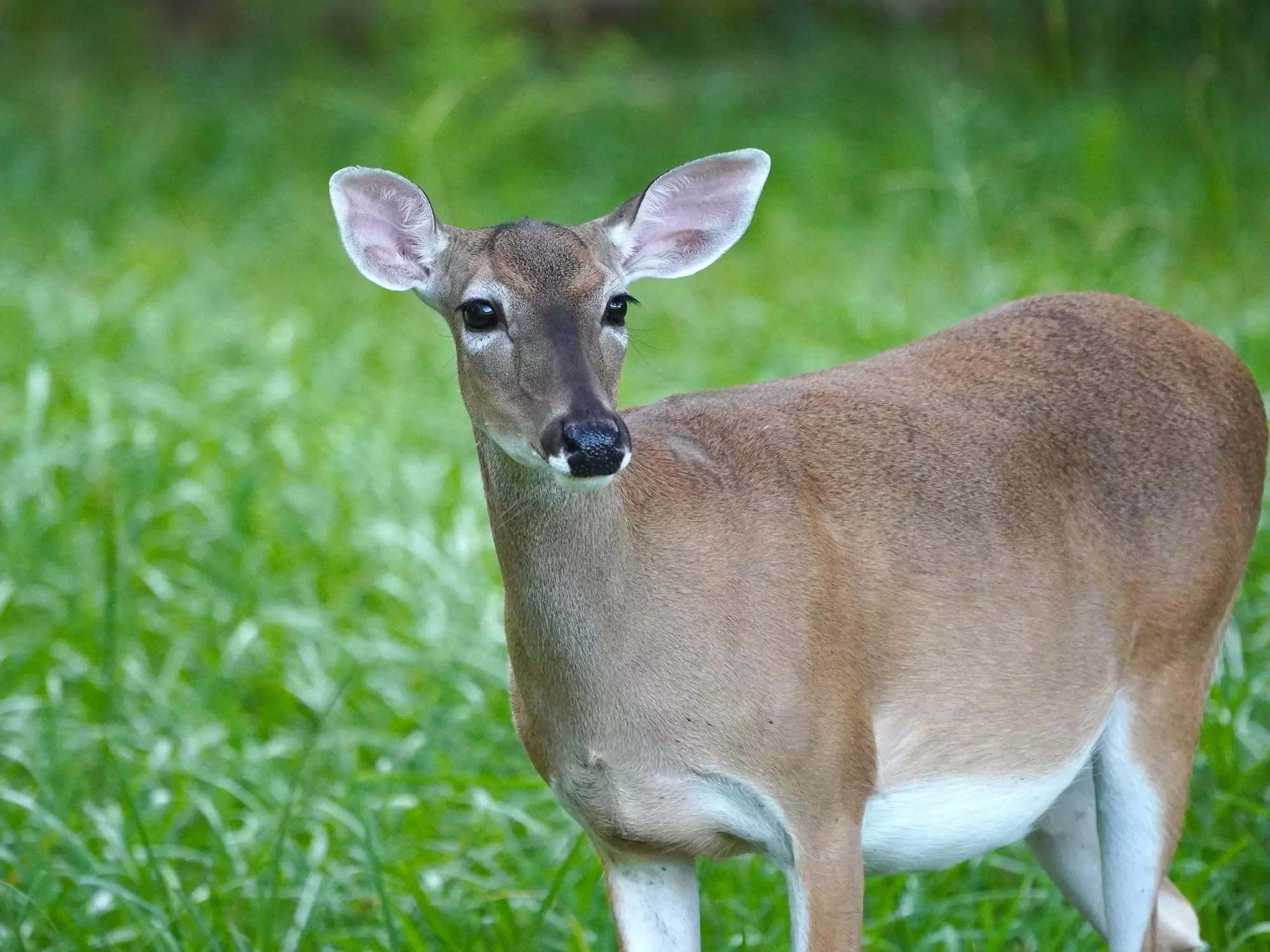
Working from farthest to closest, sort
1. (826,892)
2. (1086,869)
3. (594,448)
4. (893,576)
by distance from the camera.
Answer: (1086,869), (893,576), (826,892), (594,448)

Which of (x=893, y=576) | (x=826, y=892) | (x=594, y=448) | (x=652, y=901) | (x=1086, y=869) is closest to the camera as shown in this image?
(x=594, y=448)

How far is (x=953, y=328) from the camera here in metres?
3.75

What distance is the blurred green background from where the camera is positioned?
4.34 meters

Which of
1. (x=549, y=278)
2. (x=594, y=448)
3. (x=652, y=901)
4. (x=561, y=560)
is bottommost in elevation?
(x=652, y=901)

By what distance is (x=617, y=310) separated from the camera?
10.4 feet

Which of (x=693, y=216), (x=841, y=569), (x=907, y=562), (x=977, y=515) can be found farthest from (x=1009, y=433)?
(x=693, y=216)

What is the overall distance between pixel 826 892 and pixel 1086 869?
1.04 meters

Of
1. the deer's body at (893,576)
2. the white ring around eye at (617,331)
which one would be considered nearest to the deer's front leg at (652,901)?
the deer's body at (893,576)

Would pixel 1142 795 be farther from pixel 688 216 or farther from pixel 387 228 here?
pixel 387 228

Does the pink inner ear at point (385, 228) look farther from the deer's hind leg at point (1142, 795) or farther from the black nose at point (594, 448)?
the deer's hind leg at point (1142, 795)

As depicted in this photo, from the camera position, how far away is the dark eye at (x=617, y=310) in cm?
316

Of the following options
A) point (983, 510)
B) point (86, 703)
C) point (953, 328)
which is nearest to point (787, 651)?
point (983, 510)

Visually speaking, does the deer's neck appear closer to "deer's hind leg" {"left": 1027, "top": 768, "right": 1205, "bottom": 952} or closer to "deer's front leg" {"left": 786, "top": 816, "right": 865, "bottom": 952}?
"deer's front leg" {"left": 786, "top": 816, "right": 865, "bottom": 952}

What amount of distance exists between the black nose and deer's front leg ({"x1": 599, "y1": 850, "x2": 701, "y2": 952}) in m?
0.87
